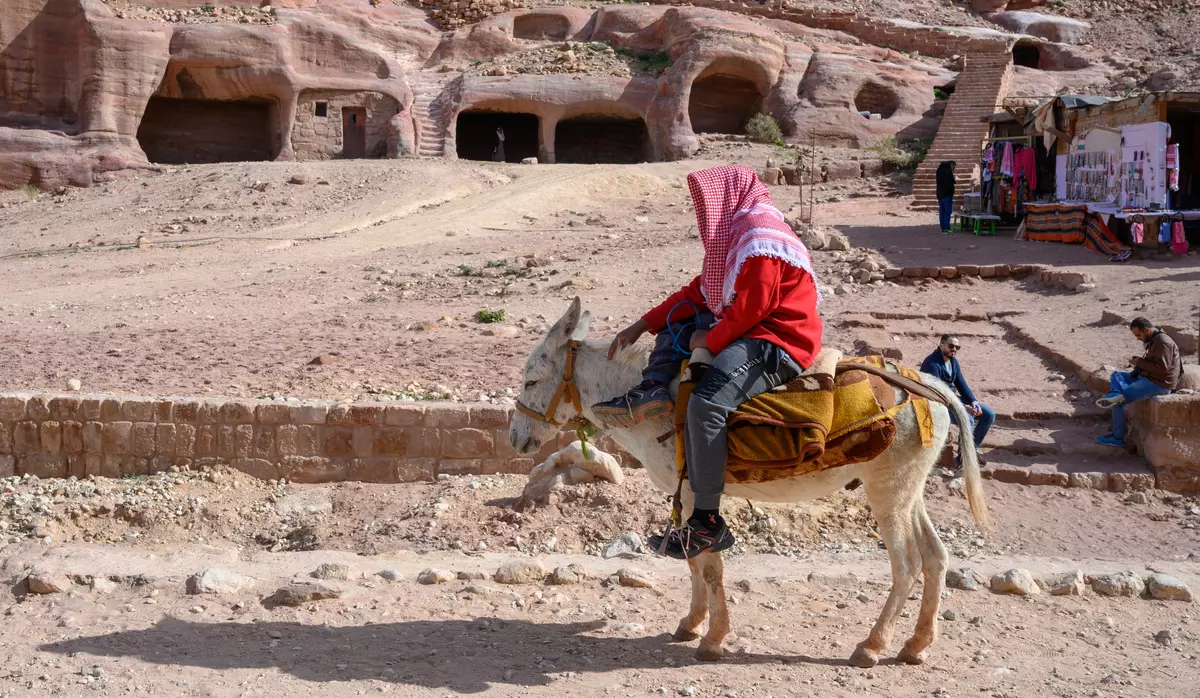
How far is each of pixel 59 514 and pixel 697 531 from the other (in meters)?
5.49

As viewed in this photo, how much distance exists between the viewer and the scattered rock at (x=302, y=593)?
5.66 metres

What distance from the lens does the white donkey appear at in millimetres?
4980

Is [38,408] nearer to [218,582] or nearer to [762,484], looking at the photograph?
[218,582]

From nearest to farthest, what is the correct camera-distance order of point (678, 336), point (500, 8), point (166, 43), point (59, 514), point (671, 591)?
point (678, 336)
point (671, 591)
point (59, 514)
point (166, 43)
point (500, 8)

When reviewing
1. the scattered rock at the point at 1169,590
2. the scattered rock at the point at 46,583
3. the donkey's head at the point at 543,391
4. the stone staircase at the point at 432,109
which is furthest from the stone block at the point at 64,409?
the stone staircase at the point at 432,109

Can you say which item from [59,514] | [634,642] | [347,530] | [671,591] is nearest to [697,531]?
[634,642]

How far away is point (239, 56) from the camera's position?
2923 centimetres

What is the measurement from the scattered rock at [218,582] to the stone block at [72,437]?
3.34 m

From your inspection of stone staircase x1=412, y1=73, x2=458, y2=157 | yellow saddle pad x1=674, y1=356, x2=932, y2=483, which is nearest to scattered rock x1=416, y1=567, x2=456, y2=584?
yellow saddle pad x1=674, y1=356, x2=932, y2=483

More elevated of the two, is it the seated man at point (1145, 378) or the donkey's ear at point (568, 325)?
the donkey's ear at point (568, 325)

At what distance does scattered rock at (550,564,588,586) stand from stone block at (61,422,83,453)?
4.70m

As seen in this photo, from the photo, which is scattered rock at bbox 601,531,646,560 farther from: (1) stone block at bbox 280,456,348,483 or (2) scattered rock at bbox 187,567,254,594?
(1) stone block at bbox 280,456,348,483

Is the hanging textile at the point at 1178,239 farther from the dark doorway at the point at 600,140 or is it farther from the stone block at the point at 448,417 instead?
the dark doorway at the point at 600,140

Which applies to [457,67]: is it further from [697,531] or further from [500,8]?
[697,531]
